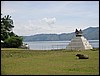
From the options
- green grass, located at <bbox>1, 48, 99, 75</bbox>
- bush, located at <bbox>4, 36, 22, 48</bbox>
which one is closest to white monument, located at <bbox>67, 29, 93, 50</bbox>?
bush, located at <bbox>4, 36, 22, 48</bbox>

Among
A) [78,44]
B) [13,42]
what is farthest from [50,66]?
[13,42]

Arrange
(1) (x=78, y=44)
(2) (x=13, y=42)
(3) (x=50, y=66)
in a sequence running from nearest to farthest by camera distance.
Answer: (3) (x=50, y=66)
(1) (x=78, y=44)
(2) (x=13, y=42)

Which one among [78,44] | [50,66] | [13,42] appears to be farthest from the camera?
[13,42]

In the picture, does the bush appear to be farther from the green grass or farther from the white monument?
the green grass

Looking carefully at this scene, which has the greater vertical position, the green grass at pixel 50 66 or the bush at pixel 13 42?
the bush at pixel 13 42

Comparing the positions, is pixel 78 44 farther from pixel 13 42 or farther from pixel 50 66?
pixel 50 66

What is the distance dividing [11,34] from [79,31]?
53.9 ft

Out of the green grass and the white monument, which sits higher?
the white monument

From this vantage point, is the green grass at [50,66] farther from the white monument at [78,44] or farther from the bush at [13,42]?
the bush at [13,42]

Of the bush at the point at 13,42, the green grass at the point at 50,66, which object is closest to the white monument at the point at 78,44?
the bush at the point at 13,42

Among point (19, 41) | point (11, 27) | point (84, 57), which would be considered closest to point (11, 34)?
point (11, 27)

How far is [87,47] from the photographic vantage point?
51.8 metres

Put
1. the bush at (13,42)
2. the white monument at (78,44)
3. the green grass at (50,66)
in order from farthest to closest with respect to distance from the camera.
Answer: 1. the bush at (13,42)
2. the white monument at (78,44)
3. the green grass at (50,66)

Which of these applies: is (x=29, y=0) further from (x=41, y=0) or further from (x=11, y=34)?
(x=11, y=34)
